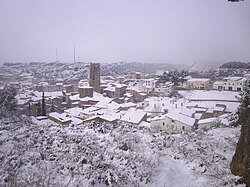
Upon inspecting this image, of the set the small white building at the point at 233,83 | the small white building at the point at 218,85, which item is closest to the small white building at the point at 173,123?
the small white building at the point at 233,83

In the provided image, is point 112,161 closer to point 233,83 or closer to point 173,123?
point 173,123

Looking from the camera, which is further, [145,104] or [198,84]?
[198,84]

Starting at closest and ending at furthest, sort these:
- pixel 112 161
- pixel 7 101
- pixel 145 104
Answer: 1. pixel 112 161
2. pixel 7 101
3. pixel 145 104

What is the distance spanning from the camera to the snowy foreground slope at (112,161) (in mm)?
4488

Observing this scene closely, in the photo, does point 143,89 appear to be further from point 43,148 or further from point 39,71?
point 43,148

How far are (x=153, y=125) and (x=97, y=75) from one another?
83.4 feet

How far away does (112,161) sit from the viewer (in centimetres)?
532

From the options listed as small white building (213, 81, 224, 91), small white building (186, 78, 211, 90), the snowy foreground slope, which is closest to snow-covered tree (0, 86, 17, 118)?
the snowy foreground slope

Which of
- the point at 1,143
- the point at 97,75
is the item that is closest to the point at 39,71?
the point at 97,75

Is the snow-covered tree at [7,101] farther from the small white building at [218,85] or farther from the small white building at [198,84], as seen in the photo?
the small white building at [198,84]

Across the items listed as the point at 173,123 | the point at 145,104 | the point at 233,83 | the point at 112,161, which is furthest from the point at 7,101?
the point at 233,83

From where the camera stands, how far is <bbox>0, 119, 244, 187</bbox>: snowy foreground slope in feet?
14.7

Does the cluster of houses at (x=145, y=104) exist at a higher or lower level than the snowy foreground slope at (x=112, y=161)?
lower

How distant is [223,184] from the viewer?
4320 millimetres
